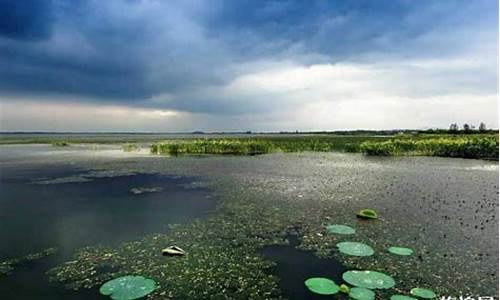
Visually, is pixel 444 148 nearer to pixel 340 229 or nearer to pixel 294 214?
pixel 294 214

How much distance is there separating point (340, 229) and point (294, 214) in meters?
2.65

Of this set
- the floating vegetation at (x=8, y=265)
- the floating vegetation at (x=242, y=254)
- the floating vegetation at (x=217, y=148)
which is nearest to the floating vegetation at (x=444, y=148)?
the floating vegetation at (x=217, y=148)

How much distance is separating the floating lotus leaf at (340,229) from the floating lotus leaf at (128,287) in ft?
21.9

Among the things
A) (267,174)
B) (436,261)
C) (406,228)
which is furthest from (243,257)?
(267,174)

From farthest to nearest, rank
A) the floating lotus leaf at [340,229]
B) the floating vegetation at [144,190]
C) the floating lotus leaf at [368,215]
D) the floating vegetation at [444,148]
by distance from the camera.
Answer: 1. the floating vegetation at [444,148]
2. the floating vegetation at [144,190]
3. the floating lotus leaf at [368,215]
4. the floating lotus leaf at [340,229]

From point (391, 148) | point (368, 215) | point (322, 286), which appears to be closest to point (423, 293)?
point (322, 286)

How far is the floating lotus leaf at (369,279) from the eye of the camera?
25.3 ft

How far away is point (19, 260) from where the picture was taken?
31.6ft

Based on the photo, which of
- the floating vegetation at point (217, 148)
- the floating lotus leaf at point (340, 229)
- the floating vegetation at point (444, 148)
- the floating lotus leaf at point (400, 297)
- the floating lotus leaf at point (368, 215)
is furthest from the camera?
the floating vegetation at point (217, 148)

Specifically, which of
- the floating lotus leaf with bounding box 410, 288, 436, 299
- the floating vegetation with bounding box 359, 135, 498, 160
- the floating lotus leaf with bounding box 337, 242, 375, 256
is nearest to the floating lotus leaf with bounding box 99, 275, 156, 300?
the floating lotus leaf with bounding box 337, 242, 375, 256

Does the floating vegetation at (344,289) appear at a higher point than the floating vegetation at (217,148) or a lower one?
lower

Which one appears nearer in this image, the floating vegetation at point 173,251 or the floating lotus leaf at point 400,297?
the floating lotus leaf at point 400,297

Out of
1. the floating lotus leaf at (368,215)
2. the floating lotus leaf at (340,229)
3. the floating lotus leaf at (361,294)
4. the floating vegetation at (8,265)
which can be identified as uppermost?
the floating lotus leaf at (368,215)

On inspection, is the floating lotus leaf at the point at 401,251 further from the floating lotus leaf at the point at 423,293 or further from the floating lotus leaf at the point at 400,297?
the floating lotus leaf at the point at 400,297
